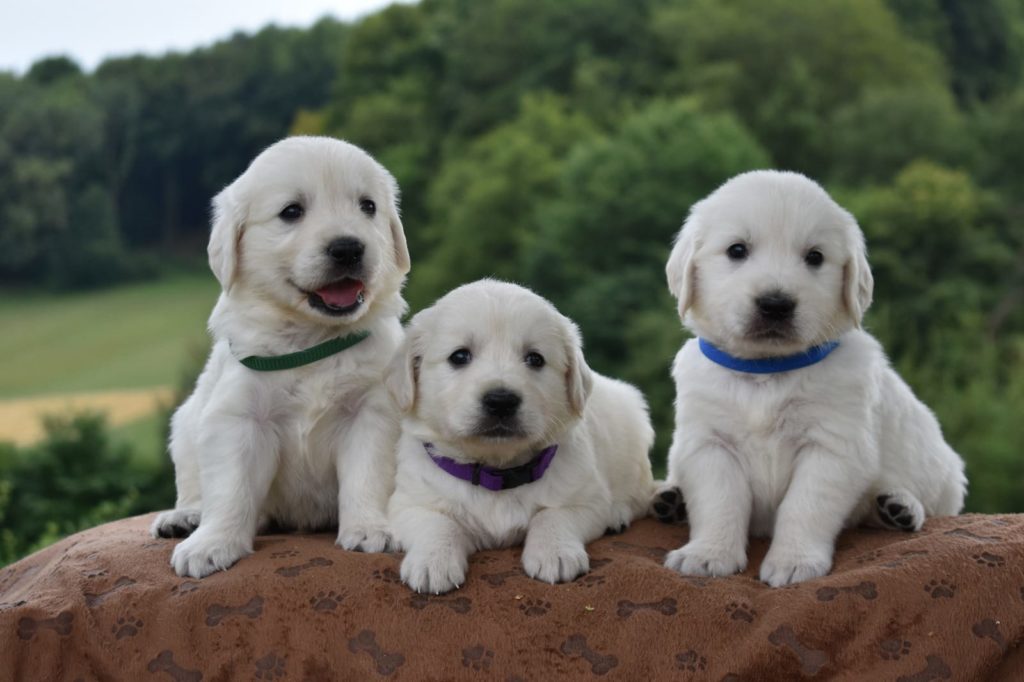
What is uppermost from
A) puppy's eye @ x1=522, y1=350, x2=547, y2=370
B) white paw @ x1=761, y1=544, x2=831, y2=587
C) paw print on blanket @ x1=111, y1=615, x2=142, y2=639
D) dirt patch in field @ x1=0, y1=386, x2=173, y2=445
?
puppy's eye @ x1=522, y1=350, x2=547, y2=370

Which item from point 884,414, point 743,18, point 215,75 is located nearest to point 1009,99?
point 743,18

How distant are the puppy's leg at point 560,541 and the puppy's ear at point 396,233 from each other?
4.16 ft

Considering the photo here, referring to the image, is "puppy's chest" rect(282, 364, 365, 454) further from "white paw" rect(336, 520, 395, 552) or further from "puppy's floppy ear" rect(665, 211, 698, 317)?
"puppy's floppy ear" rect(665, 211, 698, 317)

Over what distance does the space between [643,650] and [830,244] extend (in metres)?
1.69

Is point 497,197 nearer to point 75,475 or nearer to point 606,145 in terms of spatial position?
point 606,145

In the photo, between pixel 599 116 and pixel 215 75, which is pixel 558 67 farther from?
pixel 215 75

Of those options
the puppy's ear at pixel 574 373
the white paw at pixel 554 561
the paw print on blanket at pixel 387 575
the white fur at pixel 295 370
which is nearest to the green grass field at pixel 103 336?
the white fur at pixel 295 370

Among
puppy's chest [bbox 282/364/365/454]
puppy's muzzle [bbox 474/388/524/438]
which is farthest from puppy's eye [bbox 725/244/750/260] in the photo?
puppy's chest [bbox 282/364/365/454]

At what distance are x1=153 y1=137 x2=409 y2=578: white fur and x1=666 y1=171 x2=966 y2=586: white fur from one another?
1.24 m

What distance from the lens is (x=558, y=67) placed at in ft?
181

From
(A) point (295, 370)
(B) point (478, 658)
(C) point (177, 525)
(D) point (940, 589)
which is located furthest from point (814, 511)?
(C) point (177, 525)

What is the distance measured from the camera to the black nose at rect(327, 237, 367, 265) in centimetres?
442

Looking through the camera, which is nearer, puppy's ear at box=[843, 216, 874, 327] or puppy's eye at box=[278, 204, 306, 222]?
puppy's ear at box=[843, 216, 874, 327]

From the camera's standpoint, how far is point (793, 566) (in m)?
4.15
